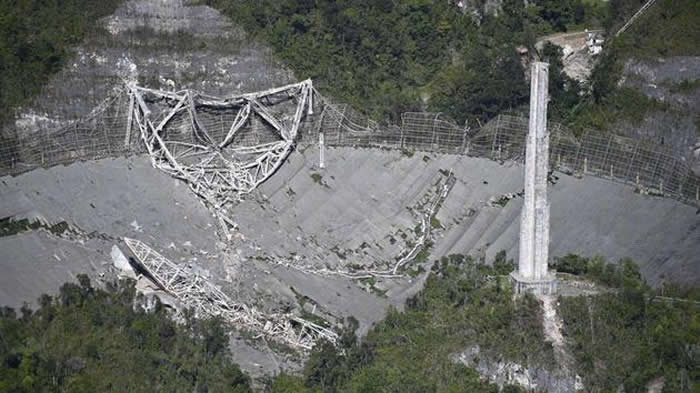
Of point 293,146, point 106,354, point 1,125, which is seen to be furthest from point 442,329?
point 1,125

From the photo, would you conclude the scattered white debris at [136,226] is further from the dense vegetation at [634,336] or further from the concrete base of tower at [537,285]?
the dense vegetation at [634,336]

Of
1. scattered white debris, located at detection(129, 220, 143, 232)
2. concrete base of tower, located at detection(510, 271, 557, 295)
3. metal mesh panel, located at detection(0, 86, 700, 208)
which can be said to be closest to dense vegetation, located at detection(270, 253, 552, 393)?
concrete base of tower, located at detection(510, 271, 557, 295)

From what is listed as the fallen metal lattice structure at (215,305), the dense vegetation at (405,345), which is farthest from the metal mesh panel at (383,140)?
the dense vegetation at (405,345)

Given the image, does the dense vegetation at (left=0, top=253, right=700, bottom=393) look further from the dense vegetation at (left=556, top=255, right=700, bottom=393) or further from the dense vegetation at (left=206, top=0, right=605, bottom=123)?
the dense vegetation at (left=206, top=0, right=605, bottom=123)

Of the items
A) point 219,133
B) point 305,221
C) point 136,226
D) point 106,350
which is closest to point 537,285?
point 305,221

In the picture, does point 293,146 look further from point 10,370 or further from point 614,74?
point 10,370

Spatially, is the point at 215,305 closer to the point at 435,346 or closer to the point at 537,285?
the point at 435,346
